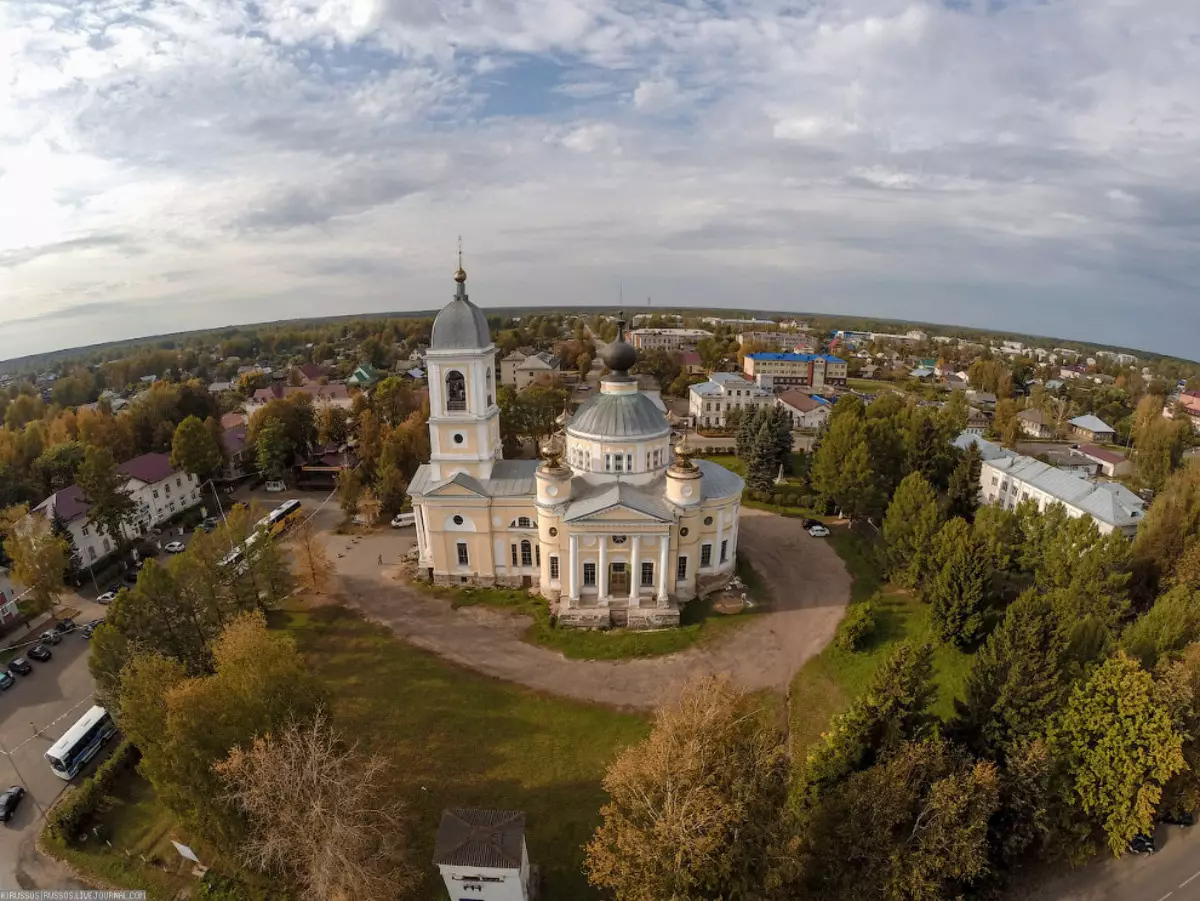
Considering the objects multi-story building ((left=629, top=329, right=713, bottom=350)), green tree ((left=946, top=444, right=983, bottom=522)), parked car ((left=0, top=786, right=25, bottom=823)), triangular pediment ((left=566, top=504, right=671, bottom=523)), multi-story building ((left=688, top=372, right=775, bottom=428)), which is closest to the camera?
parked car ((left=0, top=786, right=25, bottom=823))

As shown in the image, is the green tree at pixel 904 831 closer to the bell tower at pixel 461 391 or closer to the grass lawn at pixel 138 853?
the grass lawn at pixel 138 853

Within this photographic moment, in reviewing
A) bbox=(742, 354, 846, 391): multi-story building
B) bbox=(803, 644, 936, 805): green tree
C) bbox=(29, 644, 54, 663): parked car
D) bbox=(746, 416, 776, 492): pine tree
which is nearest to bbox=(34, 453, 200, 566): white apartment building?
bbox=(29, 644, 54, 663): parked car

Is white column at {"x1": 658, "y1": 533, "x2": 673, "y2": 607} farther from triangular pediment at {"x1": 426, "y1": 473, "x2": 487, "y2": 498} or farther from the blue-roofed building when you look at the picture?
the blue-roofed building

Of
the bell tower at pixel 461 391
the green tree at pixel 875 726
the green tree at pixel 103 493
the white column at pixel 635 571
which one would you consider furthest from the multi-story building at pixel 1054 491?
the green tree at pixel 103 493

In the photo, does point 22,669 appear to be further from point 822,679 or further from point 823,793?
point 822,679

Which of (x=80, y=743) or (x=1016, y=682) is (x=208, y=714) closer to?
(x=80, y=743)
